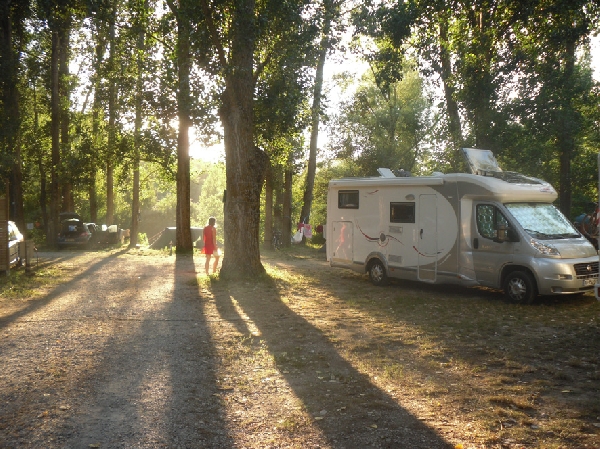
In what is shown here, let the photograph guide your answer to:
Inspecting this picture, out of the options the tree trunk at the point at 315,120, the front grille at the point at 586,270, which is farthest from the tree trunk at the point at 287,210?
the front grille at the point at 586,270

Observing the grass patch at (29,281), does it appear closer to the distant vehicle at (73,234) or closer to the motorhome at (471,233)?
the motorhome at (471,233)

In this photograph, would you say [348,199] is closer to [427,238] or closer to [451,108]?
[427,238]

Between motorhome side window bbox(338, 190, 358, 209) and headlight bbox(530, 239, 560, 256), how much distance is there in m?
4.74

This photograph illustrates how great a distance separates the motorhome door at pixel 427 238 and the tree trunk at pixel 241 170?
4.04 meters

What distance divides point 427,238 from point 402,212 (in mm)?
912

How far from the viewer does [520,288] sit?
1237 cm

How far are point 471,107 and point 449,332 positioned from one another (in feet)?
41.2

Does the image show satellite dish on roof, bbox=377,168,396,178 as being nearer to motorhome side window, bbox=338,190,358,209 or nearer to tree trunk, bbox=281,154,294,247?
motorhome side window, bbox=338,190,358,209

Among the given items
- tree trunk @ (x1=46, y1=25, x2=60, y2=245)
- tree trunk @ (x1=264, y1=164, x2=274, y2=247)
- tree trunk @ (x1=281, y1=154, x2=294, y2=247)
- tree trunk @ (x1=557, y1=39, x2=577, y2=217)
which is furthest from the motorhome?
tree trunk @ (x1=46, y1=25, x2=60, y2=245)

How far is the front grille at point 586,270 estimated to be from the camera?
12.0m

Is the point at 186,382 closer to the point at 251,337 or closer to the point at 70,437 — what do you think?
the point at 70,437

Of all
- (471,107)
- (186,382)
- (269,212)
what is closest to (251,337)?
(186,382)

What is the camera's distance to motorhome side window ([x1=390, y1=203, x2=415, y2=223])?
14320mm

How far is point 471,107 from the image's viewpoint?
20.7 metres
